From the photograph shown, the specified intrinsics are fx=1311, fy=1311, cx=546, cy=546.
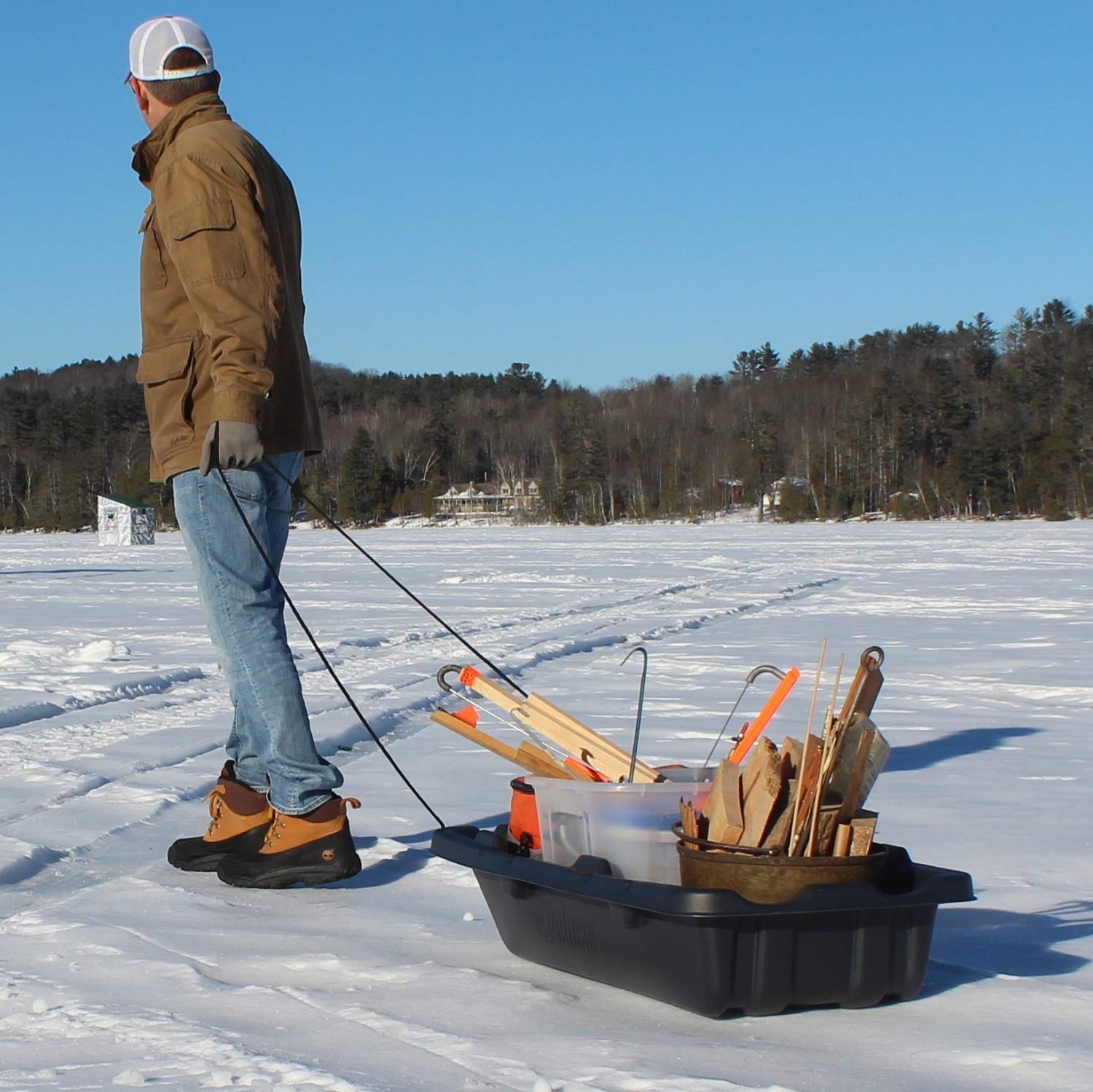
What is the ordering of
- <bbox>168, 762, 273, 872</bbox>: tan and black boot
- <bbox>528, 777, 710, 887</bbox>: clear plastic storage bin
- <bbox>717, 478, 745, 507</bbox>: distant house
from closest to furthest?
<bbox>528, 777, 710, 887</bbox>: clear plastic storage bin < <bbox>168, 762, 273, 872</bbox>: tan and black boot < <bbox>717, 478, 745, 507</bbox>: distant house

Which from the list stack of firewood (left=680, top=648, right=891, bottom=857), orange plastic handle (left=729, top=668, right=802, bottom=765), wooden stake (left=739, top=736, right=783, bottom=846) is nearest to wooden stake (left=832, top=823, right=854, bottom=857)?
stack of firewood (left=680, top=648, right=891, bottom=857)

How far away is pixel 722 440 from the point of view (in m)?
95.6

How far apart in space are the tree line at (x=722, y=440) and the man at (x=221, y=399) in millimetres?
58232

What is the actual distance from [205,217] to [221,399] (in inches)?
14.6

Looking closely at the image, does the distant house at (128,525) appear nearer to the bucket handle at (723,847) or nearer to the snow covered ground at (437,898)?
the snow covered ground at (437,898)

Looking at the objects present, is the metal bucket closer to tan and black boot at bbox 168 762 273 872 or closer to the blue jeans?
the blue jeans

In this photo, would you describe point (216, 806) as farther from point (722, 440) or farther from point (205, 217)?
point (722, 440)

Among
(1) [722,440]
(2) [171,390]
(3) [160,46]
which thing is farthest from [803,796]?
(1) [722,440]

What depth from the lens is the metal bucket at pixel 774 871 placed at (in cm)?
192

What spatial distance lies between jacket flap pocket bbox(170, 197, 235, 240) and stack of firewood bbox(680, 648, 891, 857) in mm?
1467

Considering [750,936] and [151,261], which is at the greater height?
[151,261]

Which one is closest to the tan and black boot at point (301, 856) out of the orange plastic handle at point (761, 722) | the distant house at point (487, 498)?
the orange plastic handle at point (761, 722)

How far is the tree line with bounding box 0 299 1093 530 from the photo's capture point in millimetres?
71625


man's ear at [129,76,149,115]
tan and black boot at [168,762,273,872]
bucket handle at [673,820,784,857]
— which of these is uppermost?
man's ear at [129,76,149,115]
